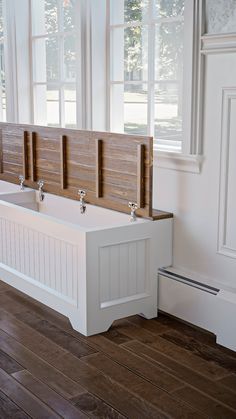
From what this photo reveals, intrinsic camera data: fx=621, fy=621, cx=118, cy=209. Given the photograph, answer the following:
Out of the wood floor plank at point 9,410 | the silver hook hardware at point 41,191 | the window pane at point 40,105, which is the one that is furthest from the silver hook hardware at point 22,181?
the wood floor plank at point 9,410

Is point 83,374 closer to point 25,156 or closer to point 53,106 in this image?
point 25,156

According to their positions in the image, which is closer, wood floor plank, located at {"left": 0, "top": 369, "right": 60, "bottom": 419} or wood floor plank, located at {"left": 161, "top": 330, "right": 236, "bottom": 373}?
wood floor plank, located at {"left": 0, "top": 369, "right": 60, "bottom": 419}

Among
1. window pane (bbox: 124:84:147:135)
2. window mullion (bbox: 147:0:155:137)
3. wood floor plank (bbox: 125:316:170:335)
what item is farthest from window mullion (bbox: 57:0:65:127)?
wood floor plank (bbox: 125:316:170:335)

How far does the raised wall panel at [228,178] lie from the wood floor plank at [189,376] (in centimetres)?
61

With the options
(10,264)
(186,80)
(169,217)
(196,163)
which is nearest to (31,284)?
(10,264)

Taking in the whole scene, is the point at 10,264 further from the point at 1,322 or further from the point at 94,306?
the point at 94,306

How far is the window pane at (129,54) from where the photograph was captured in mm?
3666

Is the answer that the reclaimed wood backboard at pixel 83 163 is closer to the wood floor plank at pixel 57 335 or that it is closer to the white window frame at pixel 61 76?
the white window frame at pixel 61 76

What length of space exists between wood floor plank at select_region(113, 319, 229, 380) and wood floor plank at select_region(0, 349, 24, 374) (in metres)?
0.61

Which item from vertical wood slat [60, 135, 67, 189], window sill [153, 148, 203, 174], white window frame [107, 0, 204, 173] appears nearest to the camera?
white window frame [107, 0, 204, 173]

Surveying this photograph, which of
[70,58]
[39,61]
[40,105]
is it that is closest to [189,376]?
[70,58]

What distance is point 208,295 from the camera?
309 centimetres

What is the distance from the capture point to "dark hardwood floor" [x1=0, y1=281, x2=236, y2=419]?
240 centimetres

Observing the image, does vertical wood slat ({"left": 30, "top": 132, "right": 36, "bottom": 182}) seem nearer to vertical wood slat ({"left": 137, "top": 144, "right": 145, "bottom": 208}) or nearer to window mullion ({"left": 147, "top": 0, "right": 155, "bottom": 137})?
window mullion ({"left": 147, "top": 0, "right": 155, "bottom": 137})
